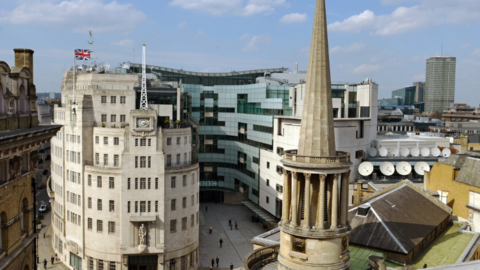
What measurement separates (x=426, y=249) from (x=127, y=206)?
43.8 meters

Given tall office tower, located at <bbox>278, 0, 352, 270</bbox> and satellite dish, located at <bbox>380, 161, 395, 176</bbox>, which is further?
satellite dish, located at <bbox>380, 161, 395, 176</bbox>

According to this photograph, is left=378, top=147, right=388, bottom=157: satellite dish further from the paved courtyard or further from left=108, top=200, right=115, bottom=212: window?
left=108, top=200, right=115, bottom=212: window

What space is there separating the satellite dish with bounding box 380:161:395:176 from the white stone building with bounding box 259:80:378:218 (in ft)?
14.4

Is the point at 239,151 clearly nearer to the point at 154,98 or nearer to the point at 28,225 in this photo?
the point at 154,98

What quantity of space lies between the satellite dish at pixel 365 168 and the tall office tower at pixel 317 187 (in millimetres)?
50103

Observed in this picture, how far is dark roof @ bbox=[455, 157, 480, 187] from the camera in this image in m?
62.1

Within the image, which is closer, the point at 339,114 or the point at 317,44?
the point at 317,44

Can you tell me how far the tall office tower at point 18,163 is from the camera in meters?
26.3

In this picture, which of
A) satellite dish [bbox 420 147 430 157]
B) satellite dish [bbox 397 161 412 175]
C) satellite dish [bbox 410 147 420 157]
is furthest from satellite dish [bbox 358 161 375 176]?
satellite dish [bbox 420 147 430 157]

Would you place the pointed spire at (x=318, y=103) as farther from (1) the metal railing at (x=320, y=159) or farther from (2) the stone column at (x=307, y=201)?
(2) the stone column at (x=307, y=201)

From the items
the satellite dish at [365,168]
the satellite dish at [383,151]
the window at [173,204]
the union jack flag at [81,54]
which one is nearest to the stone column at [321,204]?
the window at [173,204]

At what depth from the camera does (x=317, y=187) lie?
36.0m

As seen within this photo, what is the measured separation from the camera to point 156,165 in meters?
72.7

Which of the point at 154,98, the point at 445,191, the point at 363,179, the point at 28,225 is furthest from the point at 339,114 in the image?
the point at 28,225
